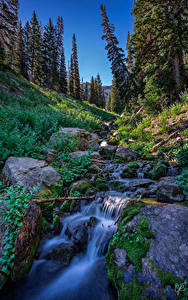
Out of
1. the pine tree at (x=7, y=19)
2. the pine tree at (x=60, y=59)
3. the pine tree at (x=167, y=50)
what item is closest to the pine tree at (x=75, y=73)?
the pine tree at (x=60, y=59)

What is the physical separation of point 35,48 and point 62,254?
42261 mm

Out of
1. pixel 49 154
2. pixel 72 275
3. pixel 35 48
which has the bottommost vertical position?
pixel 72 275

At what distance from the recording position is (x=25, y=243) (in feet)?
8.47

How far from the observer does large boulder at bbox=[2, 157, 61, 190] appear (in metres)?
3.87

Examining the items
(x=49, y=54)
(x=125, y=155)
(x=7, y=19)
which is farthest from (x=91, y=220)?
(x=49, y=54)

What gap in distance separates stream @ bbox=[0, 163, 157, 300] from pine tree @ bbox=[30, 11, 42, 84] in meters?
37.8

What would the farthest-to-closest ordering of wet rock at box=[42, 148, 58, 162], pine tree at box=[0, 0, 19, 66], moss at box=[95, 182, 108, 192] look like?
pine tree at box=[0, 0, 19, 66]
wet rock at box=[42, 148, 58, 162]
moss at box=[95, 182, 108, 192]

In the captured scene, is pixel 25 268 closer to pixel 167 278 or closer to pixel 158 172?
pixel 167 278

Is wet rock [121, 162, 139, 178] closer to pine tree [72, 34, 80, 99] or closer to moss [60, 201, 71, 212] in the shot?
moss [60, 201, 71, 212]

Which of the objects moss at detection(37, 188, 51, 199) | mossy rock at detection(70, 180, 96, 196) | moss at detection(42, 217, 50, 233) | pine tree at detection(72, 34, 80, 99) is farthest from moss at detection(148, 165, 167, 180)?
pine tree at detection(72, 34, 80, 99)

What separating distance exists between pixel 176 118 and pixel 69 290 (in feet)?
31.2

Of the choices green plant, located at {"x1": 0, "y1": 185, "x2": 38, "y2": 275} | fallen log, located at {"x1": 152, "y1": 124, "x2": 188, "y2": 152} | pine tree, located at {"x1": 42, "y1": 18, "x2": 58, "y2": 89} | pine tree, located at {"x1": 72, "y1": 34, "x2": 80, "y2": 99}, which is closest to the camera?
green plant, located at {"x1": 0, "y1": 185, "x2": 38, "y2": 275}

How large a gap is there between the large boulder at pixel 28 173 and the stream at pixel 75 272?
1.33 metres

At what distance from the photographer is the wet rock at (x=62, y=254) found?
9.59 feet
